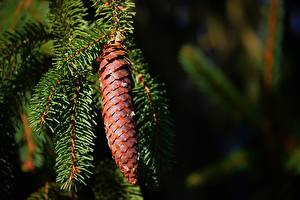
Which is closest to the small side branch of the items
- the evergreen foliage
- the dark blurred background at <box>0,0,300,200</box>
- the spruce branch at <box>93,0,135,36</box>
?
the evergreen foliage

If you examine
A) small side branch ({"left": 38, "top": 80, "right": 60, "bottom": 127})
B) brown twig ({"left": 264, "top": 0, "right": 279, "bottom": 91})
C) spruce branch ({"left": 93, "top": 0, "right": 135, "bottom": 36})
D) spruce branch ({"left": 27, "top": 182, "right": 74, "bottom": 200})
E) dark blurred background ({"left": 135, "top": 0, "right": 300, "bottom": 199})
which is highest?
dark blurred background ({"left": 135, "top": 0, "right": 300, "bottom": 199})

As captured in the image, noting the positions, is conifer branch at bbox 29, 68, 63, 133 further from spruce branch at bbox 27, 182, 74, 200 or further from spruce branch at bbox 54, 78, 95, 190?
spruce branch at bbox 27, 182, 74, 200

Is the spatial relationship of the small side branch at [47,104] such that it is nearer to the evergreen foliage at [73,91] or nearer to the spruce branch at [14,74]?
the evergreen foliage at [73,91]

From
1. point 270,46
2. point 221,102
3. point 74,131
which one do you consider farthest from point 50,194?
point 270,46

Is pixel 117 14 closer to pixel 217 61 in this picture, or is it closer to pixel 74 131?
pixel 74 131

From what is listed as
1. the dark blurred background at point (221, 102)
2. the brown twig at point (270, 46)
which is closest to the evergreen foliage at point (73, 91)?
the dark blurred background at point (221, 102)

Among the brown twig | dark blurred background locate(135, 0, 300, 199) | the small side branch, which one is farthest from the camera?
dark blurred background locate(135, 0, 300, 199)

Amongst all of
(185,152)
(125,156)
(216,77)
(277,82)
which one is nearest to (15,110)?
(125,156)
